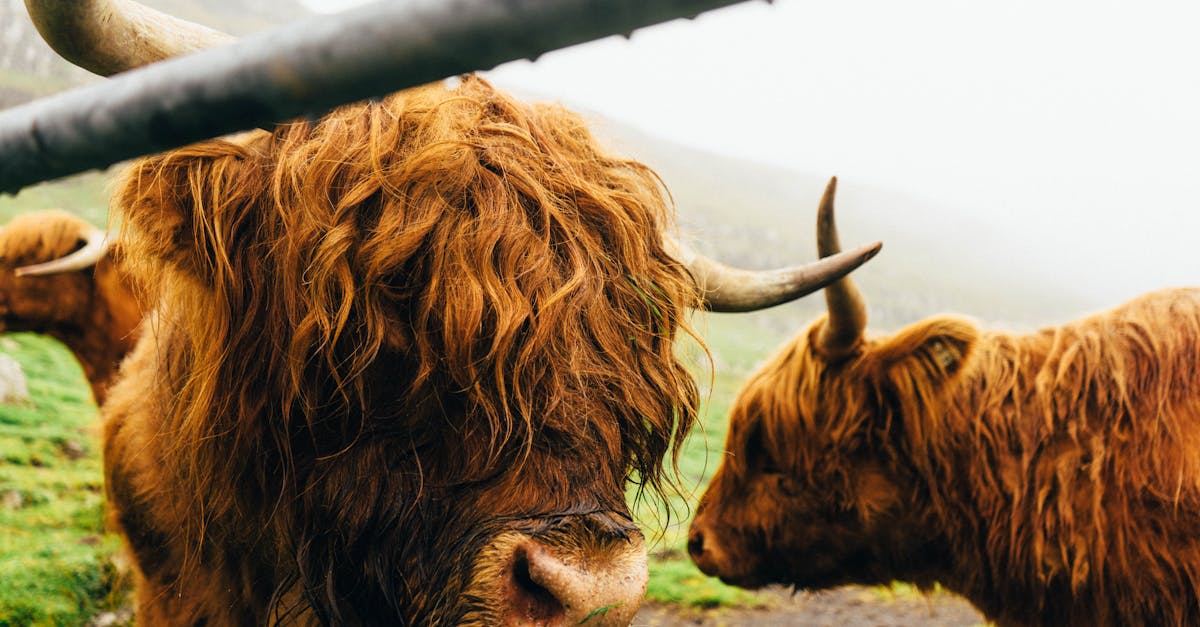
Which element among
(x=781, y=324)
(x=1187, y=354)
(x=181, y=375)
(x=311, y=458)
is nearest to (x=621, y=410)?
(x=311, y=458)

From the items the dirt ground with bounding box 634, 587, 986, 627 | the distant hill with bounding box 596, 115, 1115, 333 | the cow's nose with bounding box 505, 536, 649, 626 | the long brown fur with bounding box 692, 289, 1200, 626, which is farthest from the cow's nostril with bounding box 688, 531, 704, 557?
the distant hill with bounding box 596, 115, 1115, 333

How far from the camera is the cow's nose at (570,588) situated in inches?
63.9

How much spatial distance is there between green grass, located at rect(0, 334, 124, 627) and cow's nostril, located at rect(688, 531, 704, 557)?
11.2 feet

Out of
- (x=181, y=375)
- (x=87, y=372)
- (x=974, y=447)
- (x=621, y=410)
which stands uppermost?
(x=621, y=410)

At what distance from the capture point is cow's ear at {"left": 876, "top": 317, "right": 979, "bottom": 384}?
3.96m

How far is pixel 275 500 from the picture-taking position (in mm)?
2090

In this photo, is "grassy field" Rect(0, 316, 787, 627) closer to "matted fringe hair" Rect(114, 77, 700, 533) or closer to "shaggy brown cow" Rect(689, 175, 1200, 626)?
"shaggy brown cow" Rect(689, 175, 1200, 626)

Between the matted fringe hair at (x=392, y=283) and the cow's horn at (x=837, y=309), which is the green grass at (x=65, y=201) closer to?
the cow's horn at (x=837, y=309)

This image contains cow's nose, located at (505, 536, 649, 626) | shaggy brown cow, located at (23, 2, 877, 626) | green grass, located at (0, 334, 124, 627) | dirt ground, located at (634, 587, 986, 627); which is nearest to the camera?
cow's nose, located at (505, 536, 649, 626)

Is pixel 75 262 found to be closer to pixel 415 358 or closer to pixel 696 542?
pixel 696 542

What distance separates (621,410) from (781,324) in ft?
266

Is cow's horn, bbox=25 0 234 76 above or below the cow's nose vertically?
above

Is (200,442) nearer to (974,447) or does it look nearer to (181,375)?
(181,375)

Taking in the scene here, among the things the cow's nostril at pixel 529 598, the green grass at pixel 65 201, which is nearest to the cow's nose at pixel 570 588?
the cow's nostril at pixel 529 598
